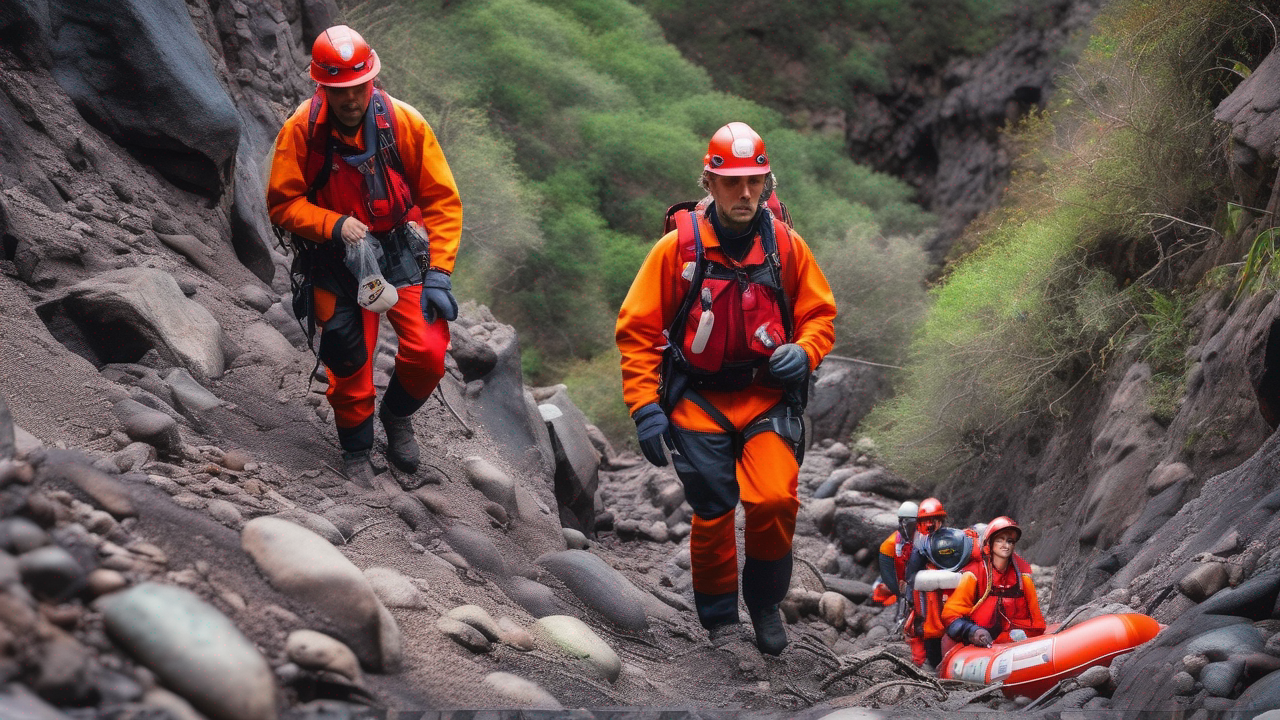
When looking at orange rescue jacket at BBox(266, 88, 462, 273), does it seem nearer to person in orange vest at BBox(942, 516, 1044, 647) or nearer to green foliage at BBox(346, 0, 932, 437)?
person in orange vest at BBox(942, 516, 1044, 647)

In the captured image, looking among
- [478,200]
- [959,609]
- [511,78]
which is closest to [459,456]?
[959,609]

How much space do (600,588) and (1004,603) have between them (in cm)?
246

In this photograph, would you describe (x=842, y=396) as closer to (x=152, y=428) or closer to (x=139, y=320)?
(x=139, y=320)

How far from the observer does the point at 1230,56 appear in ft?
25.7

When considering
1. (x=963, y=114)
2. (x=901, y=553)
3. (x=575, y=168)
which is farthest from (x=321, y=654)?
(x=963, y=114)

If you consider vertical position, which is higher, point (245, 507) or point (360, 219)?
point (360, 219)

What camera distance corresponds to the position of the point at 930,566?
22.5 ft

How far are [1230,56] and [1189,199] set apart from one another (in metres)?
1.06

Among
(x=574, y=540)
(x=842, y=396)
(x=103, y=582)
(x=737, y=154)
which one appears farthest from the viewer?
(x=842, y=396)

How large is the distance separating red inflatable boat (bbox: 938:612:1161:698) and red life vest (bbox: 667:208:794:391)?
1.84m

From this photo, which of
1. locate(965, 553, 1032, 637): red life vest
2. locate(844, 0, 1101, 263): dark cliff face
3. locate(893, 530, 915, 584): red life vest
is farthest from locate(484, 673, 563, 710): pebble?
locate(844, 0, 1101, 263): dark cliff face

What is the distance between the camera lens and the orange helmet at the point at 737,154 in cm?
423

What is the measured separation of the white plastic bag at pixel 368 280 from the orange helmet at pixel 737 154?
1.44m

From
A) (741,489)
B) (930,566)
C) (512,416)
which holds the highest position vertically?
(741,489)
